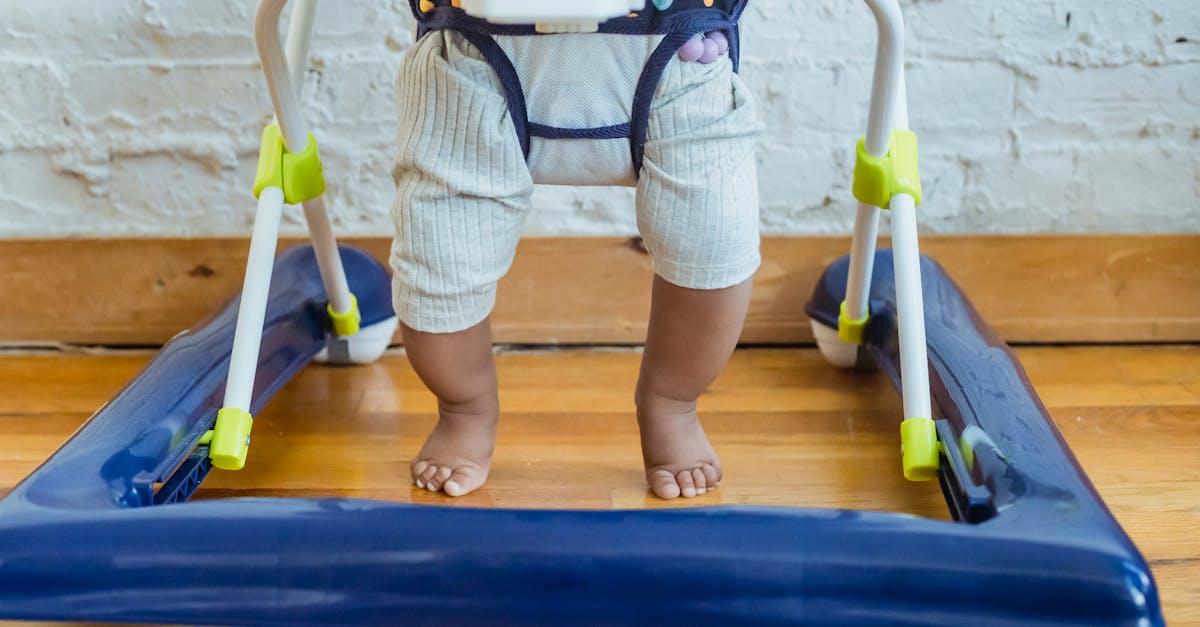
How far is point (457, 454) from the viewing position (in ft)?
2.93

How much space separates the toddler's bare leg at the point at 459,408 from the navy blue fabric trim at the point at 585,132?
0.16 m

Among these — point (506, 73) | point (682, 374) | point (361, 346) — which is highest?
point (506, 73)

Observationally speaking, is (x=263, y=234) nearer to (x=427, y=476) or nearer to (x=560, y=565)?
(x=427, y=476)

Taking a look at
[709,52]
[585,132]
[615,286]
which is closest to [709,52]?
[709,52]

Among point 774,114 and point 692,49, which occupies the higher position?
point 692,49

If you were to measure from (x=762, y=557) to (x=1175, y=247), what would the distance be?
0.78 meters

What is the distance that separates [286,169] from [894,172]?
1.52 feet

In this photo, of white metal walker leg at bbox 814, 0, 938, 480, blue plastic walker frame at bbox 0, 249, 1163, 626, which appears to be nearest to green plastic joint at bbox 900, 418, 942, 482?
white metal walker leg at bbox 814, 0, 938, 480

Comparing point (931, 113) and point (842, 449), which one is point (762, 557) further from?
point (931, 113)

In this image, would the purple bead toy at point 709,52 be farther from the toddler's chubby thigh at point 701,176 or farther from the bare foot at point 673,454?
the bare foot at point 673,454

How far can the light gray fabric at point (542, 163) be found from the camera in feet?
2.52

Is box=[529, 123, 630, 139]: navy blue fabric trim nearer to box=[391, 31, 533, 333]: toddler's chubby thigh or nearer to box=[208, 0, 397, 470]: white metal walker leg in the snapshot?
box=[391, 31, 533, 333]: toddler's chubby thigh

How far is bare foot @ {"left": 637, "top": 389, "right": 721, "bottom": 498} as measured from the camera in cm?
88

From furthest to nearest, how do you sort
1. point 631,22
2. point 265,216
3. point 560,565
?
point 265,216, point 631,22, point 560,565
